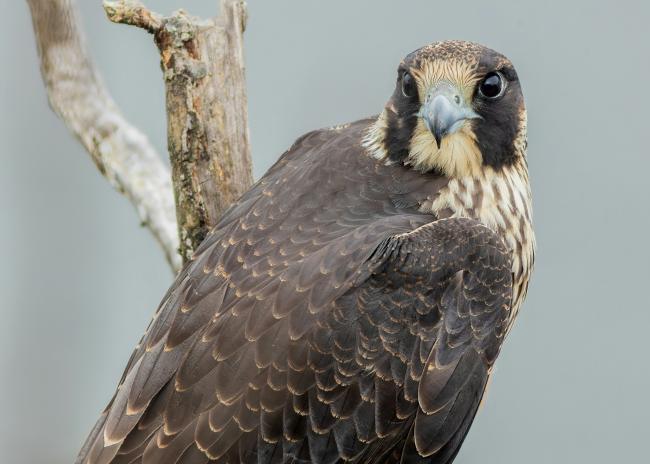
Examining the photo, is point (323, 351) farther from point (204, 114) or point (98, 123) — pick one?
point (98, 123)

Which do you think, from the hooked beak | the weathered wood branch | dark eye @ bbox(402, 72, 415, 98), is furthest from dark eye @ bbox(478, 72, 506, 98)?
the weathered wood branch

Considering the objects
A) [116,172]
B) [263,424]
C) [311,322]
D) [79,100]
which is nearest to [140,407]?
[263,424]

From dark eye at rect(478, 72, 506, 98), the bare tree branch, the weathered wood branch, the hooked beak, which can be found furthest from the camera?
the bare tree branch

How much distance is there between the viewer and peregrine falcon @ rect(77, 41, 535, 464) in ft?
10.5

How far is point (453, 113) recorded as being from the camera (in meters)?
3.46

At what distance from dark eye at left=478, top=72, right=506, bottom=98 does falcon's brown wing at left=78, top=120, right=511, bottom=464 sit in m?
0.53

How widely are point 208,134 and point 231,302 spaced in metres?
0.94

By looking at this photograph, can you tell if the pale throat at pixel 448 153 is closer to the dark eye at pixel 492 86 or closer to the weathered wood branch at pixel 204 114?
the dark eye at pixel 492 86

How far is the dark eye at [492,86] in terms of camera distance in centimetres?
358

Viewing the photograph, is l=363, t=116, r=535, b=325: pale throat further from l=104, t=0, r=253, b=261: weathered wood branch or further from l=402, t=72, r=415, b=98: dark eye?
l=104, t=0, r=253, b=261: weathered wood branch

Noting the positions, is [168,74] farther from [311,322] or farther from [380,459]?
[380,459]

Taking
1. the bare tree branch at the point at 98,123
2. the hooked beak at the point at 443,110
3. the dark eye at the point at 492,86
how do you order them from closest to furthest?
the hooked beak at the point at 443,110 < the dark eye at the point at 492,86 < the bare tree branch at the point at 98,123

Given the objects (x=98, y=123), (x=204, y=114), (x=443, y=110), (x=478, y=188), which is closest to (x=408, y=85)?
(x=443, y=110)

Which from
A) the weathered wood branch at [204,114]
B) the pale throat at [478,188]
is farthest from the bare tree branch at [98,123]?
the pale throat at [478,188]
